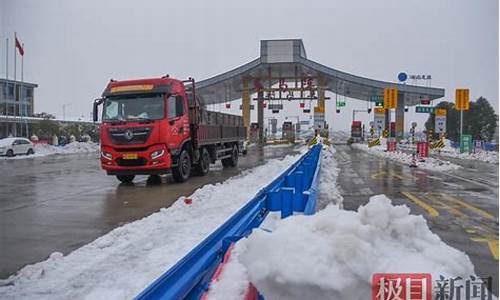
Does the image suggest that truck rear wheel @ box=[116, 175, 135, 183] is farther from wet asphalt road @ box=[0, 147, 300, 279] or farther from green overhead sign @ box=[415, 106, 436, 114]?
green overhead sign @ box=[415, 106, 436, 114]

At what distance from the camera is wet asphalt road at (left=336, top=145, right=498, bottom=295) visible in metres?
3.64

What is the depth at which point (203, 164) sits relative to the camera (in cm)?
1494

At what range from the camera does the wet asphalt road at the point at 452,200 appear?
364 cm

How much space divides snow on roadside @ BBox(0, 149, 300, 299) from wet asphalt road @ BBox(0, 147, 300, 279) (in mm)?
356

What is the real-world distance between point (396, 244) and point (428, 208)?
247 inches

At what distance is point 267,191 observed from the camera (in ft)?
17.1

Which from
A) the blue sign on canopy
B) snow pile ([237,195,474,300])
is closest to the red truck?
the blue sign on canopy

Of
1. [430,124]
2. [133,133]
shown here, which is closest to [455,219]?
[430,124]

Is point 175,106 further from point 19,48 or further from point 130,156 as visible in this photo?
point 19,48

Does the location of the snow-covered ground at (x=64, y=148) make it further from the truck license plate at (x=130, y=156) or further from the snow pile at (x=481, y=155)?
the snow pile at (x=481, y=155)

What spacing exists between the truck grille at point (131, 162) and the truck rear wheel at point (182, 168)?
113cm

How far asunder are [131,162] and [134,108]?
1378mm

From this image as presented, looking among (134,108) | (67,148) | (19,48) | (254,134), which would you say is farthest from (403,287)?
(254,134)

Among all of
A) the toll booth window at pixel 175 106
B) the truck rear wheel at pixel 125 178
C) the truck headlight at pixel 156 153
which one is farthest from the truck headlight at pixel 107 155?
the toll booth window at pixel 175 106
